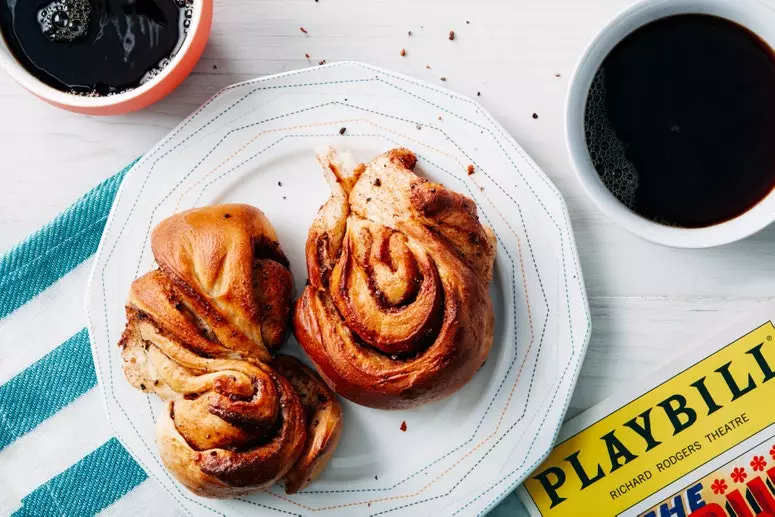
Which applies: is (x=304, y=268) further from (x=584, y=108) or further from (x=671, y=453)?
(x=671, y=453)

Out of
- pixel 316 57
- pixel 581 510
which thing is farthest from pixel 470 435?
pixel 316 57

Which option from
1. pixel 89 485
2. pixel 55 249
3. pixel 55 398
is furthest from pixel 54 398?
pixel 55 249

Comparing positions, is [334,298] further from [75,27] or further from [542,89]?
[75,27]

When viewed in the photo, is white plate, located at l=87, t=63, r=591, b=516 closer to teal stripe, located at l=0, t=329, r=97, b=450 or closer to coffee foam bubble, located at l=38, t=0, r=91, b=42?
teal stripe, located at l=0, t=329, r=97, b=450

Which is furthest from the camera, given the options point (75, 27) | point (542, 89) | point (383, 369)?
point (542, 89)

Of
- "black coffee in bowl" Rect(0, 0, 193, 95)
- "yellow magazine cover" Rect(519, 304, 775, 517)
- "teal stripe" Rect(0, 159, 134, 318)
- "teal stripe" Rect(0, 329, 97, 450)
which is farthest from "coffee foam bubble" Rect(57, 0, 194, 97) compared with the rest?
"yellow magazine cover" Rect(519, 304, 775, 517)

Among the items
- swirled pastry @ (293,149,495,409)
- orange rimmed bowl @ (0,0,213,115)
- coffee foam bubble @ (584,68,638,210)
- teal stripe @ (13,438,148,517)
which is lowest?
teal stripe @ (13,438,148,517)
